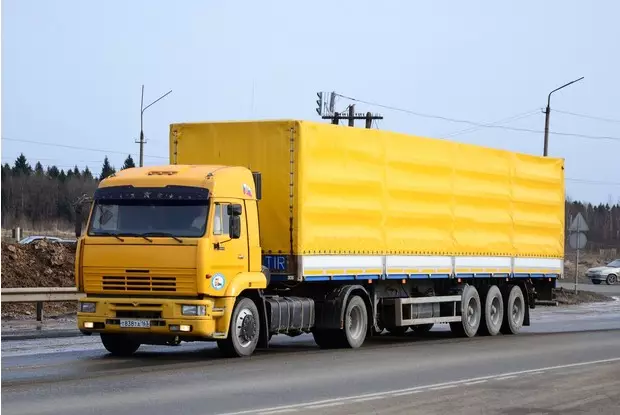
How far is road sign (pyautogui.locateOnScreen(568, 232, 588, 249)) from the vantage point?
143 ft

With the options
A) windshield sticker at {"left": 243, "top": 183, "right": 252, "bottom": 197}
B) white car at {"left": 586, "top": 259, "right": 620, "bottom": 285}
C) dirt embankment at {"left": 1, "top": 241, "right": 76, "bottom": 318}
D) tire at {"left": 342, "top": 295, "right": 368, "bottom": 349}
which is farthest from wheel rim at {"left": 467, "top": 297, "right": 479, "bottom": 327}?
white car at {"left": 586, "top": 259, "right": 620, "bottom": 285}

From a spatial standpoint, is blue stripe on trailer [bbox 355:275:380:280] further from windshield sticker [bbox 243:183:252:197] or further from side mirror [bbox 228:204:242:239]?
side mirror [bbox 228:204:242:239]

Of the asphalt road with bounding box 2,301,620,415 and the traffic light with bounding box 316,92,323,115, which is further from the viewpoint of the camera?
the traffic light with bounding box 316,92,323,115

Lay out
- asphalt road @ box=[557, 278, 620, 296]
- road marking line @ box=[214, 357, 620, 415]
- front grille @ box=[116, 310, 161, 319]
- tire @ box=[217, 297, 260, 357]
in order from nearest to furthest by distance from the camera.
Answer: road marking line @ box=[214, 357, 620, 415]
front grille @ box=[116, 310, 161, 319]
tire @ box=[217, 297, 260, 357]
asphalt road @ box=[557, 278, 620, 296]

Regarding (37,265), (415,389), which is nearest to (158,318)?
(415,389)

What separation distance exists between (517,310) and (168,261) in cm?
1154

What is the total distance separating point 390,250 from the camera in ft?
73.7

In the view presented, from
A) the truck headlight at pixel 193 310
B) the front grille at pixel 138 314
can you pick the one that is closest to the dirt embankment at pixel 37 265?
the front grille at pixel 138 314

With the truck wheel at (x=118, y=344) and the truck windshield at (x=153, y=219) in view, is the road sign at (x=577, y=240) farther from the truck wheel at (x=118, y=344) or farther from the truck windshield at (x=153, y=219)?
the truck windshield at (x=153, y=219)

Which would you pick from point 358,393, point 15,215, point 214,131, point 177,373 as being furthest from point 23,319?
point 15,215

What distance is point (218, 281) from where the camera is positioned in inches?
719

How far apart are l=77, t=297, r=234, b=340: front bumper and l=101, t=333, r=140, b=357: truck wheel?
0.96m

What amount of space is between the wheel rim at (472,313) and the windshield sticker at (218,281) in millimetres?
8566

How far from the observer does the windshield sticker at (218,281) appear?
18141 millimetres
